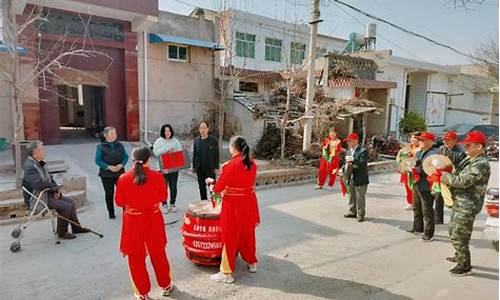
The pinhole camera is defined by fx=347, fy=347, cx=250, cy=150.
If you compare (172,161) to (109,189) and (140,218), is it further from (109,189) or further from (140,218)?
(140,218)

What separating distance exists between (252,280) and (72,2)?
33.7 feet

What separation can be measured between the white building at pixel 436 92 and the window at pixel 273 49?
545 cm

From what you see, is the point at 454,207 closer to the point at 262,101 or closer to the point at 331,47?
the point at 262,101

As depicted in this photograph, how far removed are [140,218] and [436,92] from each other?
23.3 metres

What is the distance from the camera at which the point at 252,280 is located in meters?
3.83

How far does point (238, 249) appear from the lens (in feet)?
13.1

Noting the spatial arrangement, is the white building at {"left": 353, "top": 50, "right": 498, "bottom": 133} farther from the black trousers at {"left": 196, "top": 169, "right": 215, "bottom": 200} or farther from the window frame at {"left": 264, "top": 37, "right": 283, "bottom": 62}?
the black trousers at {"left": 196, "top": 169, "right": 215, "bottom": 200}

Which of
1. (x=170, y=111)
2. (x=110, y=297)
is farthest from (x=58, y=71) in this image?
(x=110, y=297)

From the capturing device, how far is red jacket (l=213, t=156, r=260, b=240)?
3.68m

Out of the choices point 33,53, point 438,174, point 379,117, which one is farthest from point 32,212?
point 379,117

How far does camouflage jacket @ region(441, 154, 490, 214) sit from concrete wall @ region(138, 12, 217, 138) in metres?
11.0

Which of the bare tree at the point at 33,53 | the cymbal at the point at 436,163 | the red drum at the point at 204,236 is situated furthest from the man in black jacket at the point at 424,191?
the bare tree at the point at 33,53

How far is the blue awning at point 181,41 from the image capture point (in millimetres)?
12742

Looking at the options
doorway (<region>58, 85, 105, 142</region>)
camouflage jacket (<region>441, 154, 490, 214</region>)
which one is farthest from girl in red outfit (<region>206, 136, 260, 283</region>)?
doorway (<region>58, 85, 105, 142</region>)
